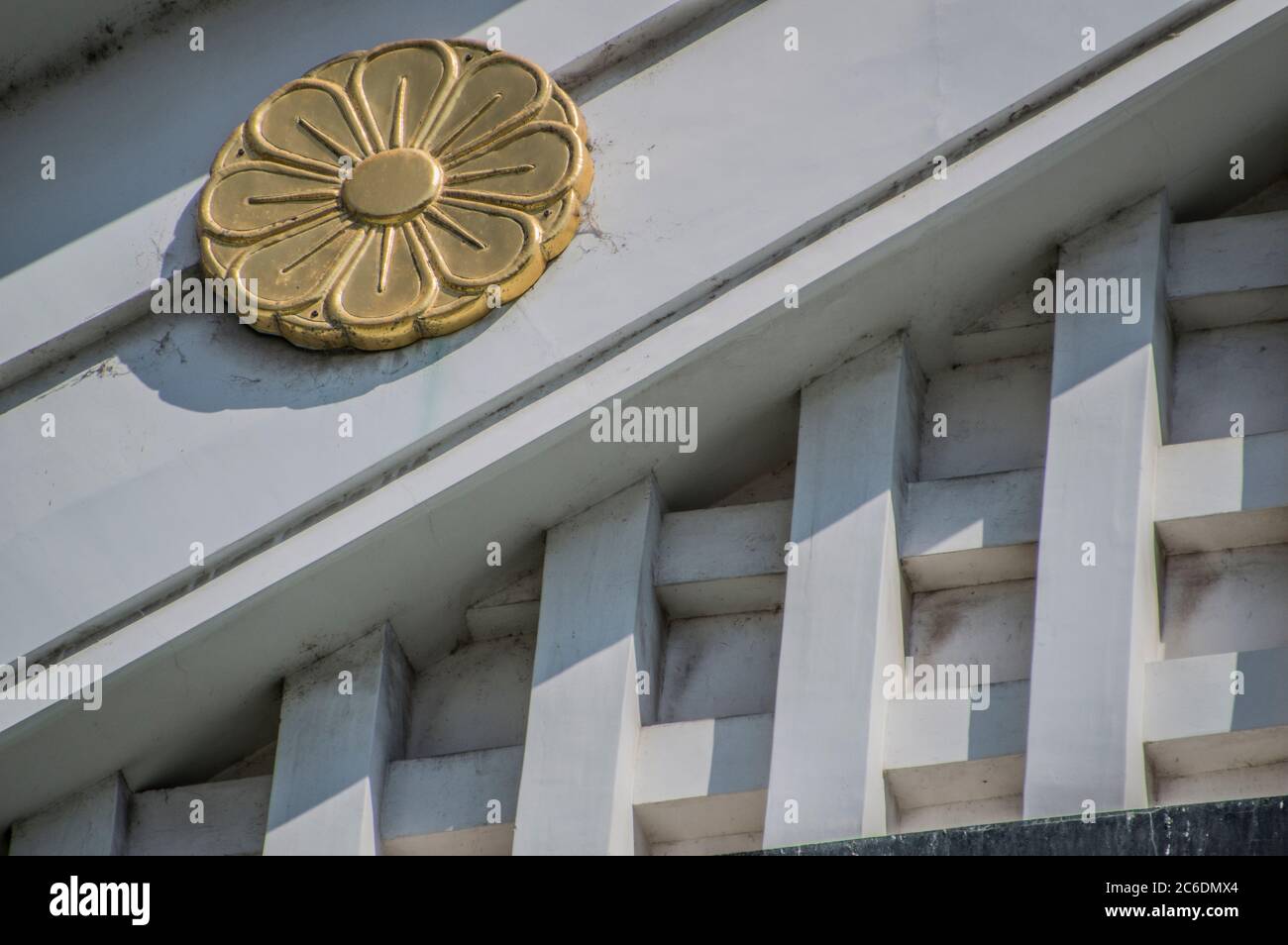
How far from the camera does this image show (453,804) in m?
6.00

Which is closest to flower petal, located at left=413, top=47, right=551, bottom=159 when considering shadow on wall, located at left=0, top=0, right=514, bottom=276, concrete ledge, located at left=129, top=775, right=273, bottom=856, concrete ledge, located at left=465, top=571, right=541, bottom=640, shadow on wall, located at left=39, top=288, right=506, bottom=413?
shadow on wall, located at left=0, top=0, right=514, bottom=276

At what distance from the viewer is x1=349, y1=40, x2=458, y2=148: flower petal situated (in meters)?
6.53

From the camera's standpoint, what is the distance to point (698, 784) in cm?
577

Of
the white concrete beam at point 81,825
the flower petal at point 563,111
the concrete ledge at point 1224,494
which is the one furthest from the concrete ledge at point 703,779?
the flower petal at point 563,111

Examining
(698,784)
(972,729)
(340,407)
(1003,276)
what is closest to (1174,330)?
(1003,276)

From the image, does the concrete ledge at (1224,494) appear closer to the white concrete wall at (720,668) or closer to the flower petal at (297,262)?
the white concrete wall at (720,668)

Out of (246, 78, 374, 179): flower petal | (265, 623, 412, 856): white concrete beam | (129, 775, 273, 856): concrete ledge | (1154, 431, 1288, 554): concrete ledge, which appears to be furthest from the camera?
(246, 78, 374, 179): flower petal

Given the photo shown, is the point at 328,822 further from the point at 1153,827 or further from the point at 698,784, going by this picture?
the point at 1153,827

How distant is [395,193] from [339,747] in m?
1.41

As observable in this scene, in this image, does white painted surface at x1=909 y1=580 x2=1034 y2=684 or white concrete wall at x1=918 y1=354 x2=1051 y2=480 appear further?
white concrete wall at x1=918 y1=354 x2=1051 y2=480

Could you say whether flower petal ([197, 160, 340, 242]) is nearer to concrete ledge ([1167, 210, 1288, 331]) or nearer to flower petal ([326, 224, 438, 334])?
flower petal ([326, 224, 438, 334])

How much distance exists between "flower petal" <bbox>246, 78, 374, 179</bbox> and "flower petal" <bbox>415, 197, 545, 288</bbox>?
0.31 metres

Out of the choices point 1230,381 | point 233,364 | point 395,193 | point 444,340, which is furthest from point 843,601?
point 233,364

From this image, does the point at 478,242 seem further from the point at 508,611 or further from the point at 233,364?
the point at 508,611
